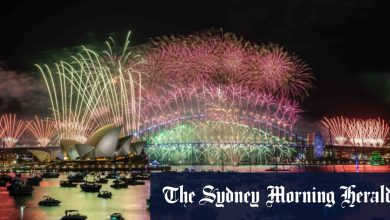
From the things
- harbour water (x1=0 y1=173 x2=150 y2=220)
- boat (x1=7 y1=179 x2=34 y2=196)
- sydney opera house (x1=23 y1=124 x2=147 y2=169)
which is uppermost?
sydney opera house (x1=23 y1=124 x2=147 y2=169)

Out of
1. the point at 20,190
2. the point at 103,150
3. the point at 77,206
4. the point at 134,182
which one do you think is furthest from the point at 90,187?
the point at 103,150

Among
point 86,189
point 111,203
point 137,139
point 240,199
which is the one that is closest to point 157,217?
point 111,203

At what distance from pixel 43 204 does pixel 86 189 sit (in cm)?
1200

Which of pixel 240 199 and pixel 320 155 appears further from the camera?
pixel 320 155

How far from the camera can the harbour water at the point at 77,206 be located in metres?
35.3

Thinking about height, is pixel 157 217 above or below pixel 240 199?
below

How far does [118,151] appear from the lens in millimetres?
83812

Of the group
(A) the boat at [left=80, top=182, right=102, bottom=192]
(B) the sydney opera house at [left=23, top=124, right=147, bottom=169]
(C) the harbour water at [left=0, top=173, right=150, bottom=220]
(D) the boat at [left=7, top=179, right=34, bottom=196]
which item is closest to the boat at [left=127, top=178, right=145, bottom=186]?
(A) the boat at [left=80, top=182, right=102, bottom=192]

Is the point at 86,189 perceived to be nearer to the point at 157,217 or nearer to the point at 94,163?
the point at 157,217

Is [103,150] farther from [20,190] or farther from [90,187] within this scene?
[20,190]

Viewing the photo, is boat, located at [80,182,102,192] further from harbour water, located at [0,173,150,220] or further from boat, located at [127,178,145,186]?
boat, located at [127,178,145,186]

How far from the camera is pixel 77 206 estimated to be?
131 feet

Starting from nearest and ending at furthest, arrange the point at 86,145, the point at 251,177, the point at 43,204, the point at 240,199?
the point at 240,199, the point at 43,204, the point at 251,177, the point at 86,145

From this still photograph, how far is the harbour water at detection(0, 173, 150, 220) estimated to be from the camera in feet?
116
